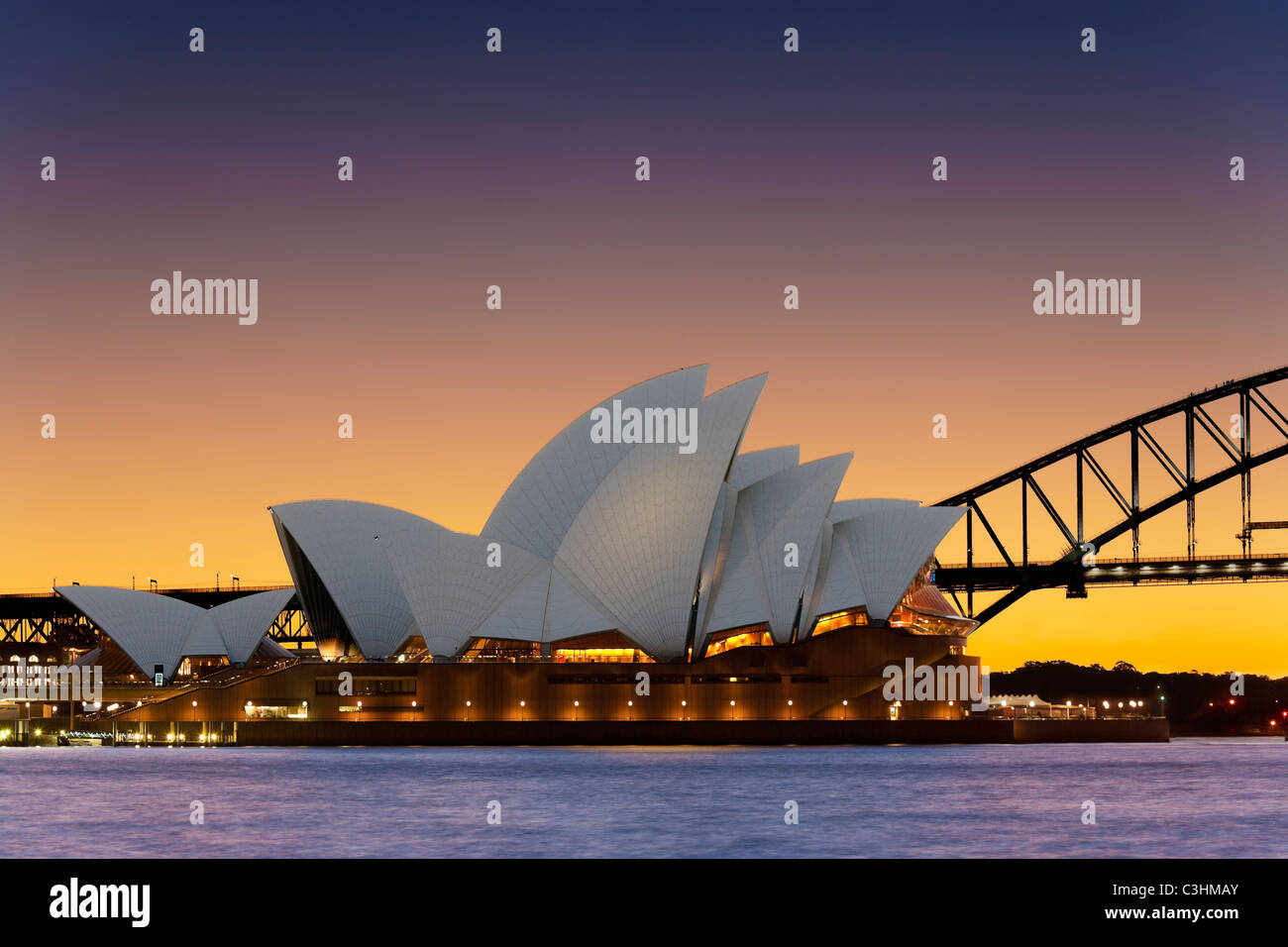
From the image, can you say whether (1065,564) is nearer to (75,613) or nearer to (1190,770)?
(1190,770)

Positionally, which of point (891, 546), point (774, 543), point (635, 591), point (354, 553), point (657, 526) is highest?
point (657, 526)

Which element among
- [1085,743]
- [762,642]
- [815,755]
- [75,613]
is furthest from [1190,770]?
[75,613]

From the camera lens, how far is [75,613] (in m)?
160

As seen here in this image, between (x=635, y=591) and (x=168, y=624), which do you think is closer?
(x=635, y=591)

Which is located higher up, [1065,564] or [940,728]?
[1065,564]

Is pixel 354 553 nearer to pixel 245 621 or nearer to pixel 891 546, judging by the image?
pixel 245 621

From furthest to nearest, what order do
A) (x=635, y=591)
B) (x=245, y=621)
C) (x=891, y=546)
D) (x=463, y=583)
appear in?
(x=245, y=621) → (x=891, y=546) → (x=463, y=583) → (x=635, y=591)

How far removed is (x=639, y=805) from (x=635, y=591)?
3855cm

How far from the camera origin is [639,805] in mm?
47125

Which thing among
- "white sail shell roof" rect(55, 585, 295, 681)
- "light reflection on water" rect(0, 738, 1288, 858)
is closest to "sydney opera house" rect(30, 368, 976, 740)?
"light reflection on water" rect(0, 738, 1288, 858)

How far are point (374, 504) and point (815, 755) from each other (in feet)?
113

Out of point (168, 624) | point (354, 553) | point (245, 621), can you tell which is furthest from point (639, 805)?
point (168, 624)

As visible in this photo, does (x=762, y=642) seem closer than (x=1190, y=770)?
No

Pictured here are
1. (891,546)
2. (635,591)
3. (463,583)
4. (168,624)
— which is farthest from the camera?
(168,624)
